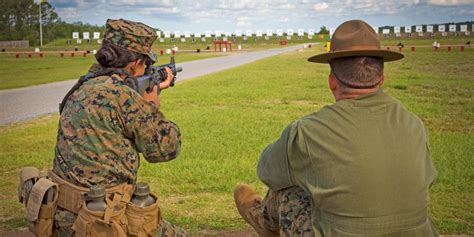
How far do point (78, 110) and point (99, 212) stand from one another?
592 mm

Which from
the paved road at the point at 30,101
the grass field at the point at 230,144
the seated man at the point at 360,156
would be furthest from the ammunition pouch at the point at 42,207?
the paved road at the point at 30,101

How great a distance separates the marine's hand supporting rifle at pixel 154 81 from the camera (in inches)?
136

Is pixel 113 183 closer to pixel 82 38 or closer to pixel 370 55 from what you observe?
pixel 370 55

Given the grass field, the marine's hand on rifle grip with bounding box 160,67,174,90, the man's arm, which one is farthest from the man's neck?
the grass field

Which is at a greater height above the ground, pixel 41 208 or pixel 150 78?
pixel 150 78

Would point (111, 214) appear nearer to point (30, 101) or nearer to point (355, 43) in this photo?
point (355, 43)

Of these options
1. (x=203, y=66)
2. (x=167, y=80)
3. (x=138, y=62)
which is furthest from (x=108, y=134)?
(x=203, y=66)

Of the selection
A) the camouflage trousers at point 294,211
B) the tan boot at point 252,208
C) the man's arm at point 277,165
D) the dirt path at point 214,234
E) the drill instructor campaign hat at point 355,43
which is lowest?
the dirt path at point 214,234

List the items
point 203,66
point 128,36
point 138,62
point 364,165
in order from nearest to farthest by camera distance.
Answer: point 364,165 → point 128,36 → point 138,62 → point 203,66

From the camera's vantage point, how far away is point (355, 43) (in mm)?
2650

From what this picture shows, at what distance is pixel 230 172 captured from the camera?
6.70m

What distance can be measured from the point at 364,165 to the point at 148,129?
4.27 feet

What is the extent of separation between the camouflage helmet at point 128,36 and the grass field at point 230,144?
2129mm

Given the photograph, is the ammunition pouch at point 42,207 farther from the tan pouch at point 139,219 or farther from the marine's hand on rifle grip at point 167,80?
the marine's hand on rifle grip at point 167,80
